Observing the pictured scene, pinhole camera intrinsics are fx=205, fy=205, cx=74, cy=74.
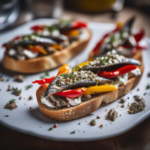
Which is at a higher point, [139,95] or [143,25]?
[143,25]

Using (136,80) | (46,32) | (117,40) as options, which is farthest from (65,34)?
(136,80)

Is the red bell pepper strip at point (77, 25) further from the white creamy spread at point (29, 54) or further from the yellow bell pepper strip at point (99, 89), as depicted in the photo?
the yellow bell pepper strip at point (99, 89)

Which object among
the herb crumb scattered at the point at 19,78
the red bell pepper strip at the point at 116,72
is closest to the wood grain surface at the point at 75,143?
the red bell pepper strip at the point at 116,72

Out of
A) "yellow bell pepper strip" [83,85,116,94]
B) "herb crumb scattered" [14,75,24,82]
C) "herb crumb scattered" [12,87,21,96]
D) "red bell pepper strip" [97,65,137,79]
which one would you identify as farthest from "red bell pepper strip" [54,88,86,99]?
"herb crumb scattered" [14,75,24,82]

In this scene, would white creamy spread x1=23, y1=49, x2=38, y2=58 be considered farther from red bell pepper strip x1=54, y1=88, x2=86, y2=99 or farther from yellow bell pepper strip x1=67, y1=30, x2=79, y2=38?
red bell pepper strip x1=54, y1=88, x2=86, y2=99

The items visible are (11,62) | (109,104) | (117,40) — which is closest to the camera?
(109,104)

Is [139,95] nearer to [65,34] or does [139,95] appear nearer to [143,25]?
[65,34]

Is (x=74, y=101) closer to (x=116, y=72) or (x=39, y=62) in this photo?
(x=116, y=72)
